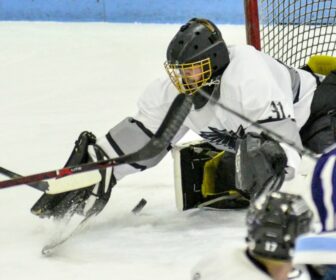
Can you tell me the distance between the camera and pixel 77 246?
196 cm

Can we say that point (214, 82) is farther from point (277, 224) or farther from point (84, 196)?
point (277, 224)

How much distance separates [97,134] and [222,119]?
124 cm

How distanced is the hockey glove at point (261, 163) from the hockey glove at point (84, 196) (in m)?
0.45

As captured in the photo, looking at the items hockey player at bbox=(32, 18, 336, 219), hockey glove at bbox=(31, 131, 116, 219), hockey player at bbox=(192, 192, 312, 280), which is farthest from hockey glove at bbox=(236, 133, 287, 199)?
hockey player at bbox=(192, 192, 312, 280)

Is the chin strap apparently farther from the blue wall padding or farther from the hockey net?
the blue wall padding

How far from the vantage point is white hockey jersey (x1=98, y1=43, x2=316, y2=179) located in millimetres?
1857

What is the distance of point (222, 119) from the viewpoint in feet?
6.57

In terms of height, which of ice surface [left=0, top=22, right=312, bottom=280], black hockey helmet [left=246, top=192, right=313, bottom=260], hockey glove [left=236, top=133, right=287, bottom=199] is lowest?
ice surface [left=0, top=22, right=312, bottom=280]

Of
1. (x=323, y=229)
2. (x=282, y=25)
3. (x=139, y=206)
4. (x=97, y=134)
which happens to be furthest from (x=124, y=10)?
(x=323, y=229)

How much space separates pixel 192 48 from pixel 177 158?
439 millimetres

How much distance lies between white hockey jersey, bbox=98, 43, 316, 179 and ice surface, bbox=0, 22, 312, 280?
22 centimetres

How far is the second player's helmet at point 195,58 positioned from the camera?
6.18ft

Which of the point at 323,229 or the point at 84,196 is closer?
the point at 323,229

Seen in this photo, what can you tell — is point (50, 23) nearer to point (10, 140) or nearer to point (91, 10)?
point (91, 10)
